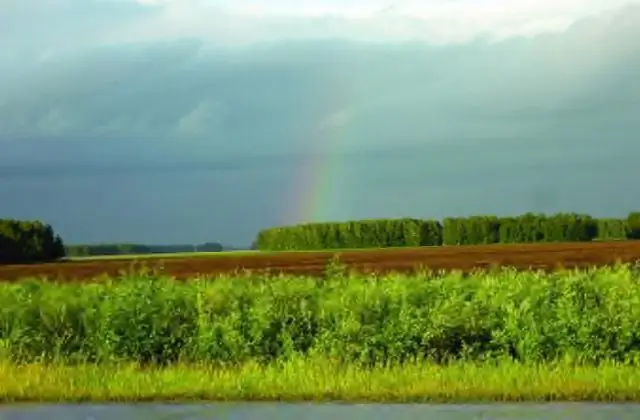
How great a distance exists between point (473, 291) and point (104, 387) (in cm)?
730

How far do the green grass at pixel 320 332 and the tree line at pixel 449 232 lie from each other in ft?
131

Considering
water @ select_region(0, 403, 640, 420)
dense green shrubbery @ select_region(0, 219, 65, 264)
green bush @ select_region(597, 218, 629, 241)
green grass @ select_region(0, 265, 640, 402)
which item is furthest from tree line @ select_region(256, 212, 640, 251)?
water @ select_region(0, 403, 640, 420)

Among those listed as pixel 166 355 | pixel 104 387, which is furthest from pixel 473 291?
pixel 104 387

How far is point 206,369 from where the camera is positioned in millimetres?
17734

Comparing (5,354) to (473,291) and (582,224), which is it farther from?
(582,224)

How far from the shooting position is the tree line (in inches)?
2357

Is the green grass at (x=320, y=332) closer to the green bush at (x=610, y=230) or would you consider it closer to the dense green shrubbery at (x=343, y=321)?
the dense green shrubbery at (x=343, y=321)

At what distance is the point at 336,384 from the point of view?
15.2 m

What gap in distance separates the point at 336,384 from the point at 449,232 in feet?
156

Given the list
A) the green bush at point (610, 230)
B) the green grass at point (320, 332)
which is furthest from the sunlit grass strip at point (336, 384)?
the green bush at point (610, 230)

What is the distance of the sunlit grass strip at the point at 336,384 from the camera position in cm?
1447

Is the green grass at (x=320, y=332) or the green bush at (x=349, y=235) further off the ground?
the green bush at (x=349, y=235)

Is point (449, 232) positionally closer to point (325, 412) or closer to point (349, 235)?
point (349, 235)

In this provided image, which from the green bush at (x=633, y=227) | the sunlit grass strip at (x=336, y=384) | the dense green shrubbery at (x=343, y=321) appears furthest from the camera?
the green bush at (x=633, y=227)
